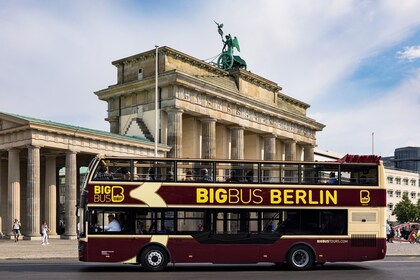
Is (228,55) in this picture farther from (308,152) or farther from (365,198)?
(365,198)

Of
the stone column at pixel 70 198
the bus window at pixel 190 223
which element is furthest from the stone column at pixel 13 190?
the bus window at pixel 190 223

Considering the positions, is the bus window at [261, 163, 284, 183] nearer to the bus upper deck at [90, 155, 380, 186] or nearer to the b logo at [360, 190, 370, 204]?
the bus upper deck at [90, 155, 380, 186]

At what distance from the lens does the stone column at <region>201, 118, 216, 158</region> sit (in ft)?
181

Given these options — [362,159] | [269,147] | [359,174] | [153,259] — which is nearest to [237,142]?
[269,147]

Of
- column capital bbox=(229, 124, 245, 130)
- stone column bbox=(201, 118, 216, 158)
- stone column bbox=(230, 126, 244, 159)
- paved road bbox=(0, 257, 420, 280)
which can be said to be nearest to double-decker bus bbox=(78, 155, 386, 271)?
paved road bbox=(0, 257, 420, 280)

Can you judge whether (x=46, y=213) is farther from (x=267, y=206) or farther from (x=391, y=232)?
(x=267, y=206)

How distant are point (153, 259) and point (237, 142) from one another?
133 feet

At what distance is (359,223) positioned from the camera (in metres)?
19.8

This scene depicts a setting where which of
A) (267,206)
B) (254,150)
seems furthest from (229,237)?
(254,150)

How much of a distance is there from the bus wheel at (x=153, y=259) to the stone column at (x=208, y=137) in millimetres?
35875

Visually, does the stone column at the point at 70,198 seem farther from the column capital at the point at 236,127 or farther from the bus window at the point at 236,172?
the bus window at the point at 236,172

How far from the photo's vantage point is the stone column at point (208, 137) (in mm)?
55031

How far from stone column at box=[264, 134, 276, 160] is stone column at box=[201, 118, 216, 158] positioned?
10.4m

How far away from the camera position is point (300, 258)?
1973 cm
